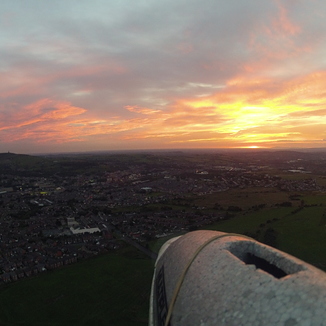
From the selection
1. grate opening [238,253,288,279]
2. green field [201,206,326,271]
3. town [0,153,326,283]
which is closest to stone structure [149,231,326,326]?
grate opening [238,253,288,279]

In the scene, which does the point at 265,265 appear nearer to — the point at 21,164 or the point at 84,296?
the point at 84,296

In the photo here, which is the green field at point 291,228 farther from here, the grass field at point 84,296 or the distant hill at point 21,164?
the distant hill at point 21,164

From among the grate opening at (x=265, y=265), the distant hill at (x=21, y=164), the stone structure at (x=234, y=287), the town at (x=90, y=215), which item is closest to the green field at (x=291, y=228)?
the town at (x=90, y=215)

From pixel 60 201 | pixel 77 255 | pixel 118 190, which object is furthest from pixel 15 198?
pixel 77 255

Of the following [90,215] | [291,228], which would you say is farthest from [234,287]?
[90,215]

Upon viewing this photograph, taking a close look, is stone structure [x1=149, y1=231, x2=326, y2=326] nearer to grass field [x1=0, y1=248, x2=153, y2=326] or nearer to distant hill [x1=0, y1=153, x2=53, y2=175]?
grass field [x1=0, y1=248, x2=153, y2=326]
